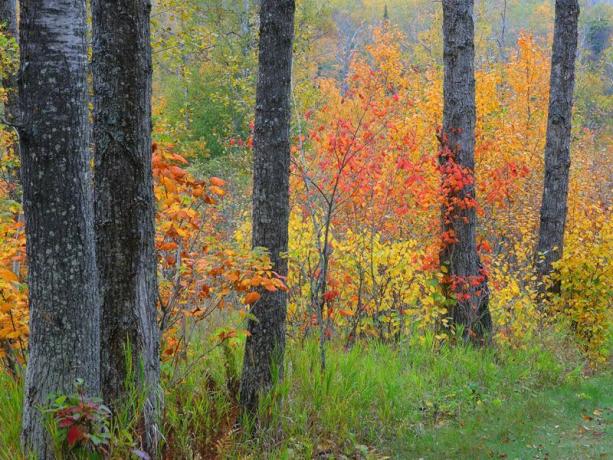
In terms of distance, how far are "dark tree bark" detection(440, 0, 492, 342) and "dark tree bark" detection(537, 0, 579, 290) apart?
256 cm

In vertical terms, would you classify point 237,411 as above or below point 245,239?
below

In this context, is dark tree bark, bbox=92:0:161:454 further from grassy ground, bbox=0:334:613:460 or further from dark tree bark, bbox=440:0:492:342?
dark tree bark, bbox=440:0:492:342

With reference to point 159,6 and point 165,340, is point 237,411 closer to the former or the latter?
point 165,340

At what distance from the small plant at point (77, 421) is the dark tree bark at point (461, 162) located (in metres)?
5.46

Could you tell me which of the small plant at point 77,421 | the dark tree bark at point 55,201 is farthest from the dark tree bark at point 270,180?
the dark tree bark at point 55,201

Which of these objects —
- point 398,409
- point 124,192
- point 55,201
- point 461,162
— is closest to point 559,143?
point 461,162

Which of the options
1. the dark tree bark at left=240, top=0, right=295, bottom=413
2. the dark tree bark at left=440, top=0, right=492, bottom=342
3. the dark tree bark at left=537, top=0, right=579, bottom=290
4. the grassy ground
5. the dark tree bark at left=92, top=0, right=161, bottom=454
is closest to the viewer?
the dark tree bark at left=92, top=0, right=161, bottom=454

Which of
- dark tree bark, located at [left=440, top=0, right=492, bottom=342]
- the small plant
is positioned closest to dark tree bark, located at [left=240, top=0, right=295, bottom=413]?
the small plant

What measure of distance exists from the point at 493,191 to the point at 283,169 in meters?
7.10

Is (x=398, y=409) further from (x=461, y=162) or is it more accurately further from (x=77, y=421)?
(x=461, y=162)

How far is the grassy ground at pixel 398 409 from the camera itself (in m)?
4.16

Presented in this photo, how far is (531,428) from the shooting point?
5.78 meters

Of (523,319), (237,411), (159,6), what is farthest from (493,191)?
(237,411)

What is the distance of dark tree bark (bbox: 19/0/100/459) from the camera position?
285 centimetres
